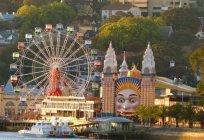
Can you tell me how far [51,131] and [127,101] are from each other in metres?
17.0

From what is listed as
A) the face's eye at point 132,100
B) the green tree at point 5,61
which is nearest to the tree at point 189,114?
the face's eye at point 132,100

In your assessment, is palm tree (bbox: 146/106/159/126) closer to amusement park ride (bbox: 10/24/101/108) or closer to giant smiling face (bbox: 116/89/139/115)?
giant smiling face (bbox: 116/89/139/115)

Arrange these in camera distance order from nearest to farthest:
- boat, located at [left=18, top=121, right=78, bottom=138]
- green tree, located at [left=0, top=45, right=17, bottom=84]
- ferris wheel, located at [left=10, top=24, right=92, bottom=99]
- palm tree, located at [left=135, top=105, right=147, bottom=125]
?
boat, located at [left=18, top=121, right=78, bottom=138] < palm tree, located at [left=135, top=105, right=147, bottom=125] < ferris wheel, located at [left=10, top=24, right=92, bottom=99] < green tree, located at [left=0, top=45, right=17, bottom=84]

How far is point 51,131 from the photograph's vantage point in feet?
449

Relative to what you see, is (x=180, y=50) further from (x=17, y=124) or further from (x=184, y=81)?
(x=17, y=124)

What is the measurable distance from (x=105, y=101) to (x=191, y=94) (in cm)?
937

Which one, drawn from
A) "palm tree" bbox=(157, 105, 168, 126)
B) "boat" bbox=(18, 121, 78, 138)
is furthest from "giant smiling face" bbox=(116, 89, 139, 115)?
"boat" bbox=(18, 121, 78, 138)

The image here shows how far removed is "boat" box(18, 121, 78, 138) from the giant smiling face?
13.8m

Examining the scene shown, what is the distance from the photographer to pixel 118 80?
15225 centimetres

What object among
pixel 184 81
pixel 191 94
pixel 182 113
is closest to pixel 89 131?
pixel 182 113

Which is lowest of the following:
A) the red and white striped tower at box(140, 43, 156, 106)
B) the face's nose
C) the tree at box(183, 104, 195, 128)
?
the tree at box(183, 104, 195, 128)

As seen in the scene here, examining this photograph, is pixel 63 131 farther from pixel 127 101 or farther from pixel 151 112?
pixel 127 101

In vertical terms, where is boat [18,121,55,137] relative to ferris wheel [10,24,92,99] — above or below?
below

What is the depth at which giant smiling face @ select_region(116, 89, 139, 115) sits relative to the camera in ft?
496
